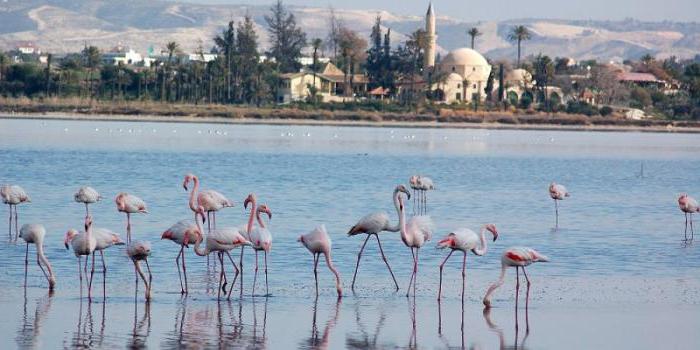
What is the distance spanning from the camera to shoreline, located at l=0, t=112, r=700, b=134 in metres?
98.0

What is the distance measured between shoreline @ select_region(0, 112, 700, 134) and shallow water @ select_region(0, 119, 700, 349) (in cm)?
4467

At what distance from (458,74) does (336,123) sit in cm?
3436

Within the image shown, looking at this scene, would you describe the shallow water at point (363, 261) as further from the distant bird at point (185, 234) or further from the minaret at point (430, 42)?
the minaret at point (430, 42)

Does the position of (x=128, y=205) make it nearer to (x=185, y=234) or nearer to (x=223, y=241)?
(x=185, y=234)

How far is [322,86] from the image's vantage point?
132000 mm

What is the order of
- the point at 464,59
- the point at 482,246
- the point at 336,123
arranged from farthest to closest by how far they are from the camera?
the point at 464,59, the point at 336,123, the point at 482,246

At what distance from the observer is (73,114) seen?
98.9 meters

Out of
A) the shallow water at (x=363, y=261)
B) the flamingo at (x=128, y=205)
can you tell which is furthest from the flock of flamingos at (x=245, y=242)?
the flamingo at (x=128, y=205)

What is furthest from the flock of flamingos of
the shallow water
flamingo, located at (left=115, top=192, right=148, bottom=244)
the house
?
the house

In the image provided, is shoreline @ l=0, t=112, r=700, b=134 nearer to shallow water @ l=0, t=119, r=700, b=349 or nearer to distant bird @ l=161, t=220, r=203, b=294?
shallow water @ l=0, t=119, r=700, b=349

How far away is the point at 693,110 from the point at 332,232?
98784 millimetres

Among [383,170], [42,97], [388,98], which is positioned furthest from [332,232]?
[388,98]

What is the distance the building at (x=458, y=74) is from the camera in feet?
434

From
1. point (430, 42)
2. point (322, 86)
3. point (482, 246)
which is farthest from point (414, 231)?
point (430, 42)
